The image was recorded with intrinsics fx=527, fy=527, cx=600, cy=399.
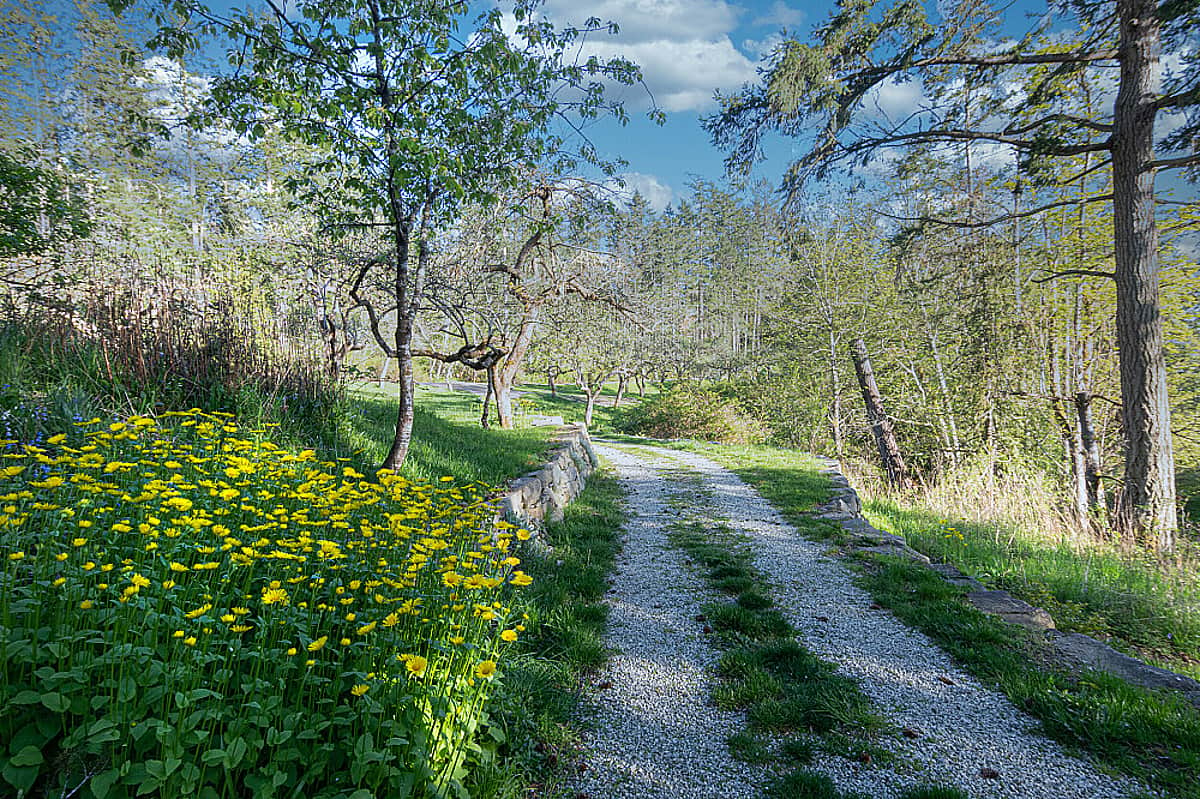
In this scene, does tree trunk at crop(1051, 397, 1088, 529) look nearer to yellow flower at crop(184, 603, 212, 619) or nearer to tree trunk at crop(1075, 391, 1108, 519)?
tree trunk at crop(1075, 391, 1108, 519)

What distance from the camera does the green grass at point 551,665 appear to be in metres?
2.28

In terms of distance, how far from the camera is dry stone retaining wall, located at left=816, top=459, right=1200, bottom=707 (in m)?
2.87

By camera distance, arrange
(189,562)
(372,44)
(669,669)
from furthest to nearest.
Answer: (372,44) → (669,669) → (189,562)

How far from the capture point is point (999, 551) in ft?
17.1

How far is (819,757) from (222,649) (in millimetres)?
2583

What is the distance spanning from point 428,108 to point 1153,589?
22.7 feet

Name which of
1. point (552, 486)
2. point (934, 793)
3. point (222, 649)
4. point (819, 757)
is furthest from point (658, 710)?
point (552, 486)

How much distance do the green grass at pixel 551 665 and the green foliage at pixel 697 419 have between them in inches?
517

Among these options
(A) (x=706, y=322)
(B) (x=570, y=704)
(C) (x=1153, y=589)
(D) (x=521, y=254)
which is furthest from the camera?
(A) (x=706, y=322)

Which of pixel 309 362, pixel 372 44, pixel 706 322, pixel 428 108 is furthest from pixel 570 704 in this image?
pixel 706 322

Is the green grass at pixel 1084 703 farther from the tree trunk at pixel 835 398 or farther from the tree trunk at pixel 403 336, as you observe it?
the tree trunk at pixel 835 398

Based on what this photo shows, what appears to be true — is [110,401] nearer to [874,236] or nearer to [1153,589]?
[1153,589]

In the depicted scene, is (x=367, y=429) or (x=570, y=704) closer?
(x=570, y=704)

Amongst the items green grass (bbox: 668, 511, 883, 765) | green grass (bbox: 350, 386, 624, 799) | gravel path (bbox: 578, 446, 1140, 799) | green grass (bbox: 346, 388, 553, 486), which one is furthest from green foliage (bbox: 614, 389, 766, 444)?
green grass (bbox: 668, 511, 883, 765)
